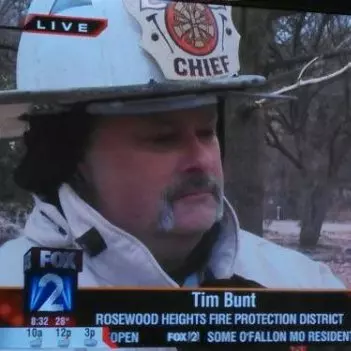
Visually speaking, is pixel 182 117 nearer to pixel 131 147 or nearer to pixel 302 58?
pixel 131 147

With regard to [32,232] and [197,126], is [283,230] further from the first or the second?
[32,232]

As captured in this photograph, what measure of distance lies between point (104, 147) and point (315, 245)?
0.96 m

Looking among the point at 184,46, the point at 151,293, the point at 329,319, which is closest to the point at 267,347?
the point at 329,319

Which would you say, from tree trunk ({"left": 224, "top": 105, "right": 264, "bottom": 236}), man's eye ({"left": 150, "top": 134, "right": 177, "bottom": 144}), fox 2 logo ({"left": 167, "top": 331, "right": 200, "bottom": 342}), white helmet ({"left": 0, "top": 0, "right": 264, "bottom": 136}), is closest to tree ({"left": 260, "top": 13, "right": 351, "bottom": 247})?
tree trunk ({"left": 224, "top": 105, "right": 264, "bottom": 236})

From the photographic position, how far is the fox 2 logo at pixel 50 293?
3381 millimetres

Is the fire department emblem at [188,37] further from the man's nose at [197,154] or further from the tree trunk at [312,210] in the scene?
the tree trunk at [312,210]

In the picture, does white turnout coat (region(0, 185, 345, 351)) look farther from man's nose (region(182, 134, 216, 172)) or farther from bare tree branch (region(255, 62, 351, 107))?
bare tree branch (region(255, 62, 351, 107))

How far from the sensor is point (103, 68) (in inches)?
134

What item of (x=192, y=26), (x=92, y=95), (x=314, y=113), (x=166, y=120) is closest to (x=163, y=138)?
(x=166, y=120)

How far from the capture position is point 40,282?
3383 mm

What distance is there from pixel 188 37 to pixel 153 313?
1.10 metres

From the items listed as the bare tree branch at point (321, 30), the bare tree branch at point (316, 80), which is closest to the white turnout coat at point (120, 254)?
the bare tree branch at point (316, 80)

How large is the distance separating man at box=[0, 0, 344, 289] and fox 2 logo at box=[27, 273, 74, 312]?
67 millimetres

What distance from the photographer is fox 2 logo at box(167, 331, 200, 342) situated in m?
3.48
